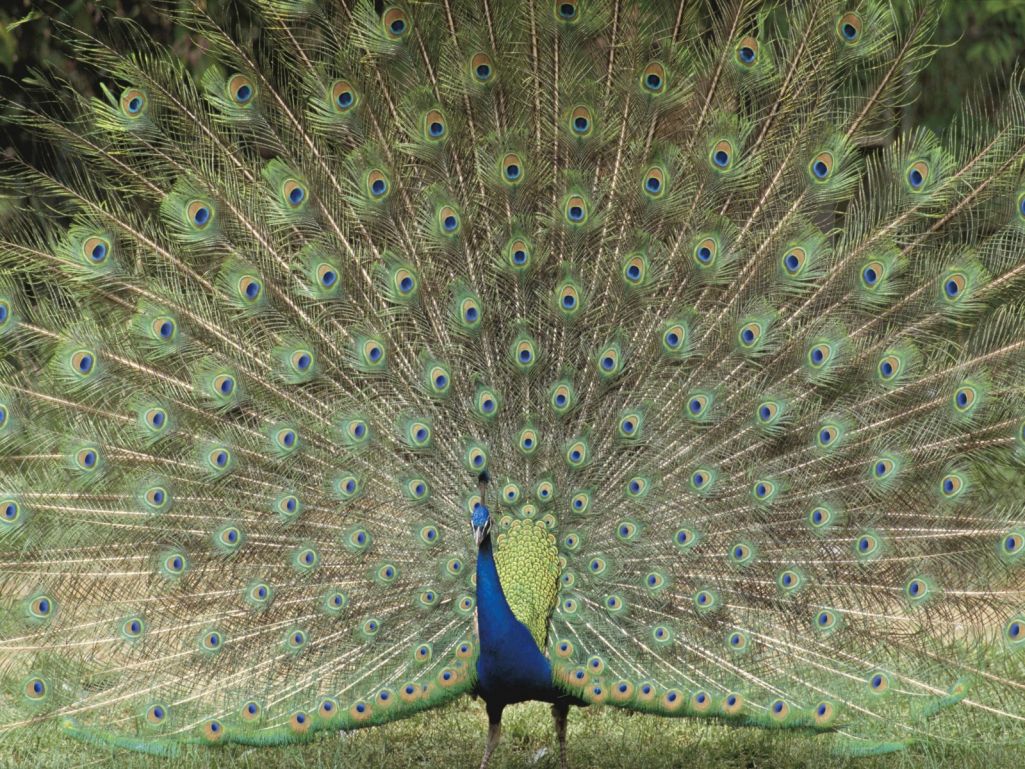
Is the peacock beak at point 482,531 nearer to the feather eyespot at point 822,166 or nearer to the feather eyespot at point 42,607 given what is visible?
the feather eyespot at point 42,607

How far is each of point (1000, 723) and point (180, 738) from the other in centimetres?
263

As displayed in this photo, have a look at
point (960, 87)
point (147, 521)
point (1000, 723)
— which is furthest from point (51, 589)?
point (960, 87)

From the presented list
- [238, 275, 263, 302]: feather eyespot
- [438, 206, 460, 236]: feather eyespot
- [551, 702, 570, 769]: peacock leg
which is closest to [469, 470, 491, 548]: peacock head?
[551, 702, 570, 769]: peacock leg

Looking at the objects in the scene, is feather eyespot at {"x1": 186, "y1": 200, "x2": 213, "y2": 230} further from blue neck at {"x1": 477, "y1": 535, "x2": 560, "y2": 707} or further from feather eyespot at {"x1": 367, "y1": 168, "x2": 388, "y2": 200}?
blue neck at {"x1": 477, "y1": 535, "x2": 560, "y2": 707}

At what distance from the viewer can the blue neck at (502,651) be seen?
3799mm

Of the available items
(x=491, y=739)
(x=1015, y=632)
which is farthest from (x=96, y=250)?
(x=1015, y=632)

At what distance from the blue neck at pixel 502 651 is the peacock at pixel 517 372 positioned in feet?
0.35

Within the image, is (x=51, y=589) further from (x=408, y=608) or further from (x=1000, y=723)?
(x=1000, y=723)

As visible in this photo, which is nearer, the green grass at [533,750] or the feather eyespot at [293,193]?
the feather eyespot at [293,193]

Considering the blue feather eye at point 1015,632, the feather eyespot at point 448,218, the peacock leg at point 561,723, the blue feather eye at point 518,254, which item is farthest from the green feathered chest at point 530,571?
the blue feather eye at point 1015,632

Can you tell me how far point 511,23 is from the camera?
4.09 metres

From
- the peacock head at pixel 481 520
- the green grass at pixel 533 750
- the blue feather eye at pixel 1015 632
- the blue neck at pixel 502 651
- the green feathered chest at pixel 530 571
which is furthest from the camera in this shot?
the green grass at pixel 533 750

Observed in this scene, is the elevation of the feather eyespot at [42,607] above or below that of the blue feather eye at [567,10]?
below

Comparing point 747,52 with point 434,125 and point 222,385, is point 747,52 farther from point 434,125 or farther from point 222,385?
point 222,385
